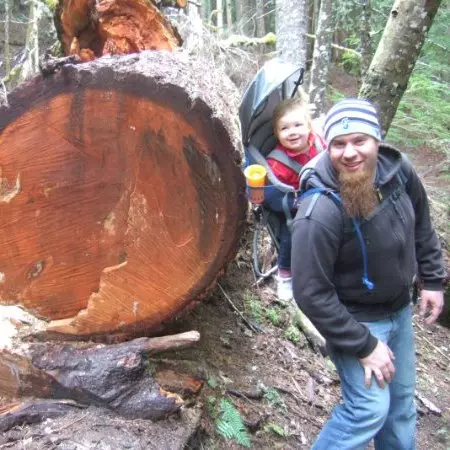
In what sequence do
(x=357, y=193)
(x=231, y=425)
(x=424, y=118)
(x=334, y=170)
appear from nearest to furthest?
(x=357, y=193)
(x=334, y=170)
(x=231, y=425)
(x=424, y=118)

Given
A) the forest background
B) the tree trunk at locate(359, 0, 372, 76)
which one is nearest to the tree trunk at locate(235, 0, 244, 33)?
the forest background

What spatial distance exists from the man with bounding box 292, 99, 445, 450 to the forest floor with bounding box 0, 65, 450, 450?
673 millimetres

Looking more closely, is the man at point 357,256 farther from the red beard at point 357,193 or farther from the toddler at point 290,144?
the toddler at point 290,144

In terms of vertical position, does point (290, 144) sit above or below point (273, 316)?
above

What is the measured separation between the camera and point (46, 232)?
2.93 meters

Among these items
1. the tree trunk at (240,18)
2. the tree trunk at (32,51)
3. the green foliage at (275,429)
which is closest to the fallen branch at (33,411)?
the green foliage at (275,429)

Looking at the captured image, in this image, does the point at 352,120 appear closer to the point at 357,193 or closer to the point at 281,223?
the point at 357,193

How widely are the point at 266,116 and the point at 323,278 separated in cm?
120

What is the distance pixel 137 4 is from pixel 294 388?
2.89 m

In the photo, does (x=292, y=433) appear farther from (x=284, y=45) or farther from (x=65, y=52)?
(x=284, y=45)

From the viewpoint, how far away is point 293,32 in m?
9.25

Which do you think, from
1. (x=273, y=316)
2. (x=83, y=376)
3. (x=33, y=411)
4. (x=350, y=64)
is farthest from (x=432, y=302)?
(x=350, y=64)

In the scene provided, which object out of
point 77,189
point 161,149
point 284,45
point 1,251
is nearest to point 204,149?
point 161,149

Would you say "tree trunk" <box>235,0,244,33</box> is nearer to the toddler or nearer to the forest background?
the forest background
